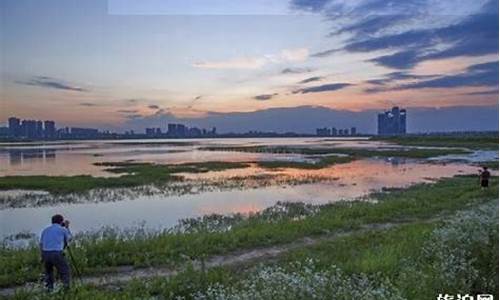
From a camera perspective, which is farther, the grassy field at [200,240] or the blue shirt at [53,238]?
the grassy field at [200,240]

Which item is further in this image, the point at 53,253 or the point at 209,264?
the point at 209,264

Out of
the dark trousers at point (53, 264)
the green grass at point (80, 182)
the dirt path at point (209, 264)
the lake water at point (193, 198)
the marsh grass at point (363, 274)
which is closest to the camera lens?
the marsh grass at point (363, 274)

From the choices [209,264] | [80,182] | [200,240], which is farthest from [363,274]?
[80,182]

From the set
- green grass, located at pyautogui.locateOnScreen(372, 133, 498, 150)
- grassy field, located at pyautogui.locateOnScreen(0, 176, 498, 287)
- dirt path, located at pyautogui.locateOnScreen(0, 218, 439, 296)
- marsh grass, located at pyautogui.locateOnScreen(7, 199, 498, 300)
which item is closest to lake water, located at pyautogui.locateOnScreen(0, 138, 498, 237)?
grassy field, located at pyautogui.locateOnScreen(0, 176, 498, 287)

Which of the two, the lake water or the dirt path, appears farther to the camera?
the lake water

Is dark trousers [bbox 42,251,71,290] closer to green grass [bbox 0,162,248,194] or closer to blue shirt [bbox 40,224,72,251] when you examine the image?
blue shirt [bbox 40,224,72,251]

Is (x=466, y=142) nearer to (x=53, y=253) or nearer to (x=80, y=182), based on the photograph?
(x=80, y=182)

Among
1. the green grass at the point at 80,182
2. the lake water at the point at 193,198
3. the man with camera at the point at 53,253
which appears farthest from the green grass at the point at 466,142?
the man with camera at the point at 53,253

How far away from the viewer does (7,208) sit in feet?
41.2

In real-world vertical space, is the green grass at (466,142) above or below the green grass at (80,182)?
above

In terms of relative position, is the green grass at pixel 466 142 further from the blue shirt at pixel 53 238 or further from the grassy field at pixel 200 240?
the blue shirt at pixel 53 238

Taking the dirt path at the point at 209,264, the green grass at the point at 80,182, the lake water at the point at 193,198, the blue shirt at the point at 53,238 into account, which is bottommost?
the lake water at the point at 193,198

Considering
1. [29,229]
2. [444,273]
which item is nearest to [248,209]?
[29,229]

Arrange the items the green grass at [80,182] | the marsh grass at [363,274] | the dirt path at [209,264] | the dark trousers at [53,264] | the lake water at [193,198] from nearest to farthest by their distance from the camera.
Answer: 1. the marsh grass at [363,274]
2. the dark trousers at [53,264]
3. the dirt path at [209,264]
4. the lake water at [193,198]
5. the green grass at [80,182]
